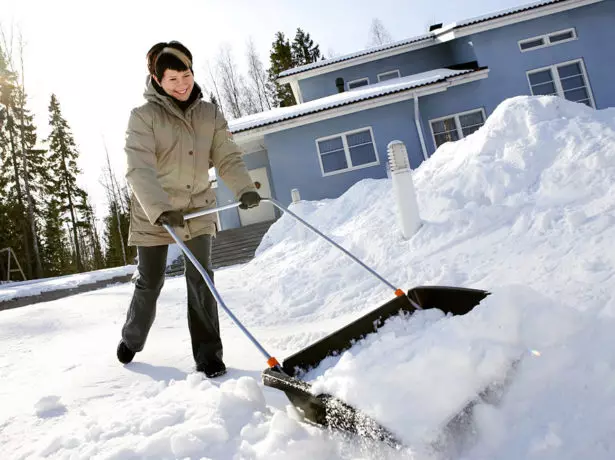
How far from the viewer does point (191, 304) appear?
292cm

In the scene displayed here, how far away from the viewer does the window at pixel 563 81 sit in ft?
54.1

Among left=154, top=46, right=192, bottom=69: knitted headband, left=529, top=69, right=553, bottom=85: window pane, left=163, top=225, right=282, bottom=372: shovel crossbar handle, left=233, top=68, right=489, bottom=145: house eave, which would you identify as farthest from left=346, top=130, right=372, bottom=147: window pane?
left=163, top=225, right=282, bottom=372: shovel crossbar handle

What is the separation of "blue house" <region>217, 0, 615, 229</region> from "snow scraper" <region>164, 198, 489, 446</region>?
12.5m

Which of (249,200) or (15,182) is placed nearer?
(249,200)

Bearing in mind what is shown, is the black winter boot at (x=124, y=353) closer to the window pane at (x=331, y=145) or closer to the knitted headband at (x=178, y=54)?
the knitted headband at (x=178, y=54)

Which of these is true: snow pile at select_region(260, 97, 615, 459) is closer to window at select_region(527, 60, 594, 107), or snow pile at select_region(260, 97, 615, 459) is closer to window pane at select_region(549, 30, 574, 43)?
window at select_region(527, 60, 594, 107)

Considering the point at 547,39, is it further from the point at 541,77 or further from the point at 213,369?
the point at 213,369

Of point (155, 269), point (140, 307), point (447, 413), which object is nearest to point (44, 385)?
point (140, 307)

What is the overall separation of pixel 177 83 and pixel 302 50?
34.6 metres

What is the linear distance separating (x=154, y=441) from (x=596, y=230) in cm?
324

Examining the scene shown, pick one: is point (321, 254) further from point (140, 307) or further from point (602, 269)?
point (602, 269)

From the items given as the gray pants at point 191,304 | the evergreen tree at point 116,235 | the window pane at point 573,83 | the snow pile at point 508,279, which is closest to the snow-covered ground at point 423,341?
the snow pile at point 508,279

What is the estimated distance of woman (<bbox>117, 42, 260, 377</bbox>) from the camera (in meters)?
2.73

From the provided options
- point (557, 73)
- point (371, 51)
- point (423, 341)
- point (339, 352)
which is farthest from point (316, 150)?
point (423, 341)
